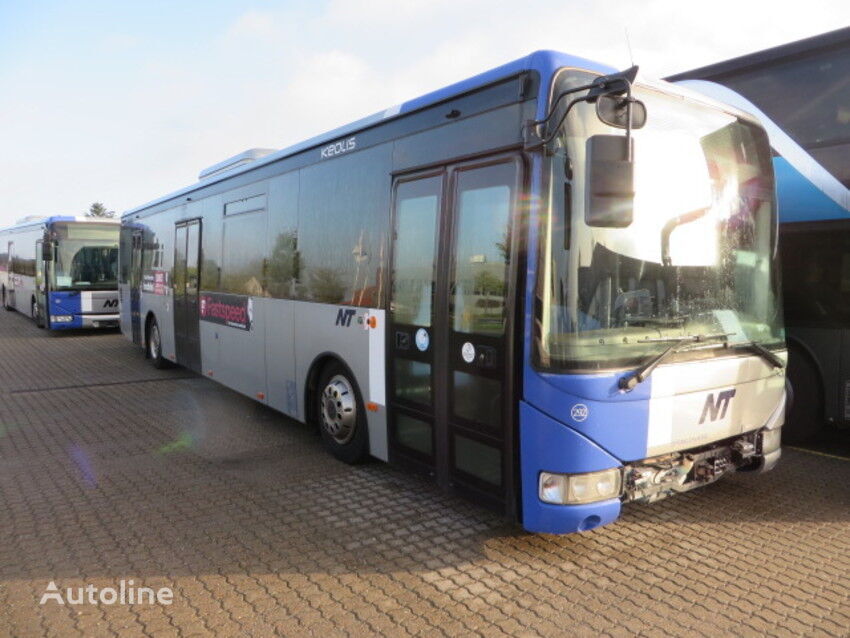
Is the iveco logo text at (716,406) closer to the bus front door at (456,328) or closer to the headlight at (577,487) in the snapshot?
the headlight at (577,487)

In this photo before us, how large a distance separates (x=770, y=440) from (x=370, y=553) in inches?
118

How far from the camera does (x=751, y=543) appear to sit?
175 inches

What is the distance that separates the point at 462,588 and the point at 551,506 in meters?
0.72

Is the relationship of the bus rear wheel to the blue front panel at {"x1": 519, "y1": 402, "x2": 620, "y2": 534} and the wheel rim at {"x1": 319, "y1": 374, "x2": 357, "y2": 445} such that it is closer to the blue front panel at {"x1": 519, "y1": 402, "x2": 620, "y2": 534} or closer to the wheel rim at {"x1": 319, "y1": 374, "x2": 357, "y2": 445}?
the wheel rim at {"x1": 319, "y1": 374, "x2": 357, "y2": 445}

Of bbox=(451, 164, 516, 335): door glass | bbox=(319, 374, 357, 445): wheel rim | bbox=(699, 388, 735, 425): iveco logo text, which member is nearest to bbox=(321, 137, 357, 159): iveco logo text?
bbox=(451, 164, 516, 335): door glass

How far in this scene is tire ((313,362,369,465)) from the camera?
5.73 meters

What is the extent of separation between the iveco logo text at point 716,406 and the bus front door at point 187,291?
7.23 metres

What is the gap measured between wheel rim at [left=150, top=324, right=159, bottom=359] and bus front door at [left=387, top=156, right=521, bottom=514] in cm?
805

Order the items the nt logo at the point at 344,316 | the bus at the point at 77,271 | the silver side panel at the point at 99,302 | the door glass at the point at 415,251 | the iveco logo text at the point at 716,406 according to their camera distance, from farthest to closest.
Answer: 1. the silver side panel at the point at 99,302
2. the bus at the point at 77,271
3. the nt logo at the point at 344,316
4. the door glass at the point at 415,251
5. the iveco logo text at the point at 716,406

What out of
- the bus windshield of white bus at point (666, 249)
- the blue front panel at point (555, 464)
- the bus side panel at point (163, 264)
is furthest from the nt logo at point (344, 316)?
the bus side panel at point (163, 264)

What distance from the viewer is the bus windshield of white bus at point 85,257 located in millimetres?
16625

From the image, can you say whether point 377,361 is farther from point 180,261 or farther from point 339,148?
point 180,261

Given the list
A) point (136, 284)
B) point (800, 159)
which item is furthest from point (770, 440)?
point (136, 284)

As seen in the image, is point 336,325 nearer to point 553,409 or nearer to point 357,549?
point 357,549
